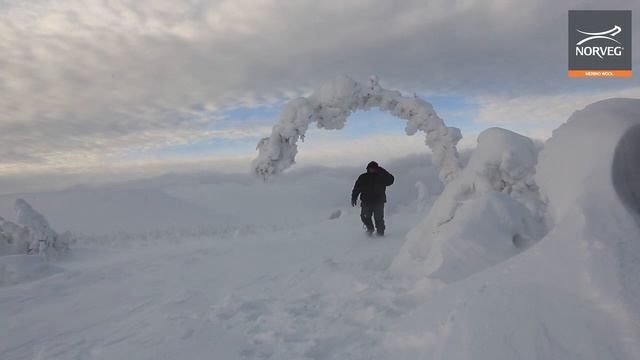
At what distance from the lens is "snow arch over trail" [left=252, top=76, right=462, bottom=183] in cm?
1014

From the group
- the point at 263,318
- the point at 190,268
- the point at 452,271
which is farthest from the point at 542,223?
the point at 190,268

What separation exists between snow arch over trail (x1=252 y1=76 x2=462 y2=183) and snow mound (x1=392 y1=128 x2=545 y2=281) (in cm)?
281

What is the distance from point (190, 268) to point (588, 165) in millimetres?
6620

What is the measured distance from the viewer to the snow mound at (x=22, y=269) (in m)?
7.39

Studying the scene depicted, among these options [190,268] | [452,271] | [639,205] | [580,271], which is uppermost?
[639,205]

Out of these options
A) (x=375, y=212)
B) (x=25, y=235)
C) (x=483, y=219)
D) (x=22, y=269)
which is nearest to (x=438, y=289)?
(x=483, y=219)

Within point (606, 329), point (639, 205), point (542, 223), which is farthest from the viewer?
point (542, 223)

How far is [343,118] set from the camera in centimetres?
1062

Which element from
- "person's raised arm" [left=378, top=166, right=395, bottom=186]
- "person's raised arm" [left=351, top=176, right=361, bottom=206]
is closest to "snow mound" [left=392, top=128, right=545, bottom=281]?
"person's raised arm" [left=378, top=166, right=395, bottom=186]

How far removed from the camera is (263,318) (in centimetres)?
463

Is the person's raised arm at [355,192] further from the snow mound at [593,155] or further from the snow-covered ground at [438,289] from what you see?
the snow mound at [593,155]

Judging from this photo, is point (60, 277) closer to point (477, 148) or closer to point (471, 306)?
point (471, 306)

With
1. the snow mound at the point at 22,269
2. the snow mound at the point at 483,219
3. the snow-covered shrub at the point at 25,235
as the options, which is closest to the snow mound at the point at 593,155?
the snow mound at the point at 483,219

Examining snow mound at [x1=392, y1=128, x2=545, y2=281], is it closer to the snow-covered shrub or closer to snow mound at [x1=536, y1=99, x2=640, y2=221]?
snow mound at [x1=536, y1=99, x2=640, y2=221]
